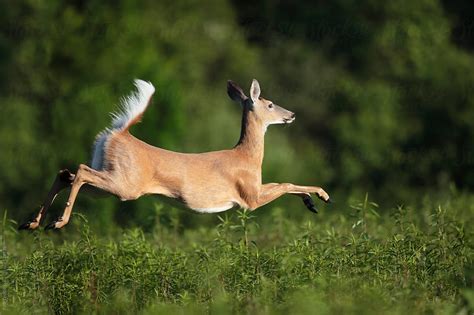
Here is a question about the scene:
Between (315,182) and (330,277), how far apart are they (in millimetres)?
21407

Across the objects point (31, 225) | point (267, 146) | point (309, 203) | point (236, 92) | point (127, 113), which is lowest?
point (267, 146)

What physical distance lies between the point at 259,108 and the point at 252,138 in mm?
403

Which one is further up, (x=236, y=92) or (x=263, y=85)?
(x=236, y=92)

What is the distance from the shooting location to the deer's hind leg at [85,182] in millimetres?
10656

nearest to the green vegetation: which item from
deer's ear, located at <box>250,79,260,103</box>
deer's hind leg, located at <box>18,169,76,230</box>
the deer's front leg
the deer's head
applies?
deer's hind leg, located at <box>18,169,76,230</box>

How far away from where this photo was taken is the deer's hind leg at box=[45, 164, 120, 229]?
10.7 metres

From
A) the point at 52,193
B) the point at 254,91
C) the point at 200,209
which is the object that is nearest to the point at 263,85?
the point at 254,91

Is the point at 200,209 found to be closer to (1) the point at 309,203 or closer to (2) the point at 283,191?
(2) the point at 283,191

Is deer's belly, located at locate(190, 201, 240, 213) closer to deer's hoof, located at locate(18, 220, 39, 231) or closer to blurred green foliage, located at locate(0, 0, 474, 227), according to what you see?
deer's hoof, located at locate(18, 220, 39, 231)

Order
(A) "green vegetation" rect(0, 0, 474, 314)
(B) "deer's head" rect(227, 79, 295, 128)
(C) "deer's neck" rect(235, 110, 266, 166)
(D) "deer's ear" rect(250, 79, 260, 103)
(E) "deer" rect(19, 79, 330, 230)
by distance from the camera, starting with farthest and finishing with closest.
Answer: (B) "deer's head" rect(227, 79, 295, 128), (D) "deer's ear" rect(250, 79, 260, 103), (C) "deer's neck" rect(235, 110, 266, 166), (E) "deer" rect(19, 79, 330, 230), (A) "green vegetation" rect(0, 0, 474, 314)

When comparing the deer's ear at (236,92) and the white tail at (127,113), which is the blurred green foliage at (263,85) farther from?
the white tail at (127,113)

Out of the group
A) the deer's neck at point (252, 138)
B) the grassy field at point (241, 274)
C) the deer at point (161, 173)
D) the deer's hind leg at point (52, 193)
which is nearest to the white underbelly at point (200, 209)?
the deer at point (161, 173)

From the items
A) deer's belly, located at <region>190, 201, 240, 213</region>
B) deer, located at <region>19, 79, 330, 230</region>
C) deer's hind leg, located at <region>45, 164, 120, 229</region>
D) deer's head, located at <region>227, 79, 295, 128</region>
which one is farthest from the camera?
deer's head, located at <region>227, 79, 295, 128</region>

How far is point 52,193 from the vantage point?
11148mm
